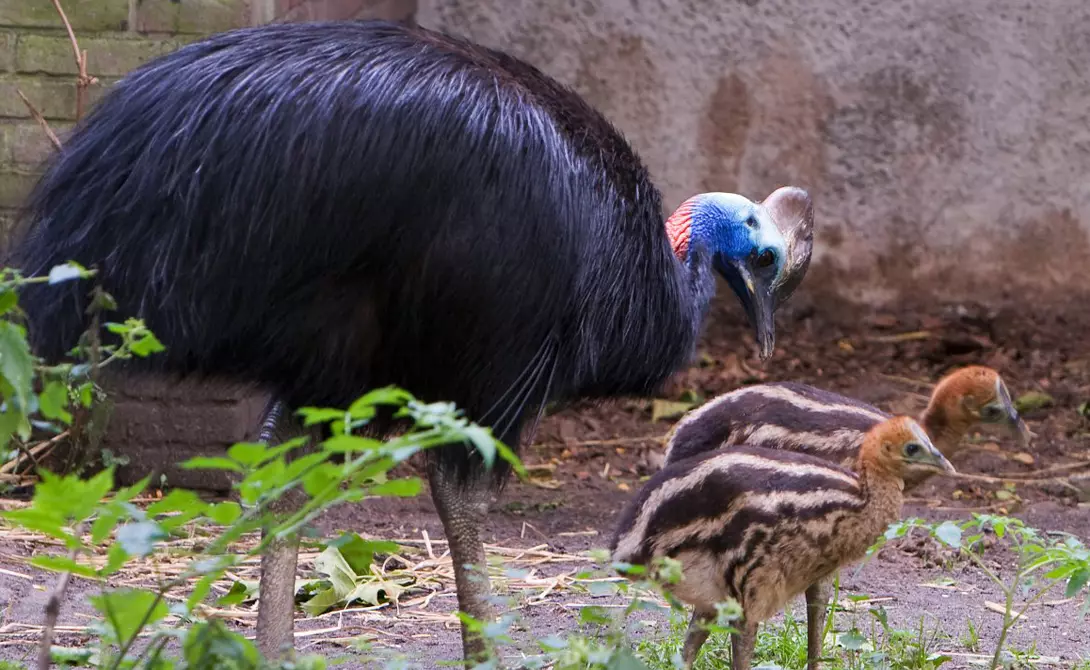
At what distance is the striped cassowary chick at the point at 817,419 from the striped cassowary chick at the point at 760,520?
0.96 feet

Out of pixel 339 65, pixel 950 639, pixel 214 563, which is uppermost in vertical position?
pixel 339 65

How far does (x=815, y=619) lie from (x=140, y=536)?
1864 mm

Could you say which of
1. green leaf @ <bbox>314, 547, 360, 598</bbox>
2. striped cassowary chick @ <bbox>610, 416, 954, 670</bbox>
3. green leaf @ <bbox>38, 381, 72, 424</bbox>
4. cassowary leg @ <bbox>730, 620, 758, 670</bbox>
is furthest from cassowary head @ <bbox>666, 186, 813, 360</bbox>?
green leaf @ <bbox>38, 381, 72, 424</bbox>

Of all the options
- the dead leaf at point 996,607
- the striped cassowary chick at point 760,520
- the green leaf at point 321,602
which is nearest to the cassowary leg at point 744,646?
the striped cassowary chick at point 760,520

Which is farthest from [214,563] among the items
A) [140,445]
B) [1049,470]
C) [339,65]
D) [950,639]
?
[1049,470]

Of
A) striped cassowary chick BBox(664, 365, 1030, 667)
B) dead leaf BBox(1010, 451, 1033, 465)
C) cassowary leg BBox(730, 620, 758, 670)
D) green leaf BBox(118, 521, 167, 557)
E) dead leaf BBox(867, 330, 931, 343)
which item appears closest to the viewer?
green leaf BBox(118, 521, 167, 557)

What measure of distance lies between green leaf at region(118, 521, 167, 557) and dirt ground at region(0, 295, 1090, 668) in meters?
1.01

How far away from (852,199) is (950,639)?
364cm

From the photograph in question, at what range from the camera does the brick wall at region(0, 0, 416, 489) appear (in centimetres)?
466

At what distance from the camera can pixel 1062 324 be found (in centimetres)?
694

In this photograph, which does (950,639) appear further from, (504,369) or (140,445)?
(140,445)

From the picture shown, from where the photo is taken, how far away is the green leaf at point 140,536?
68.3 inches

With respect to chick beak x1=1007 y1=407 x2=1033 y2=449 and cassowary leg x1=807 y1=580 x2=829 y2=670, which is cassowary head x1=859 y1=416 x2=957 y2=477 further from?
chick beak x1=1007 y1=407 x2=1033 y2=449

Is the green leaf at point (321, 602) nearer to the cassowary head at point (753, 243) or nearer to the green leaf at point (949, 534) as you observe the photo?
the cassowary head at point (753, 243)
